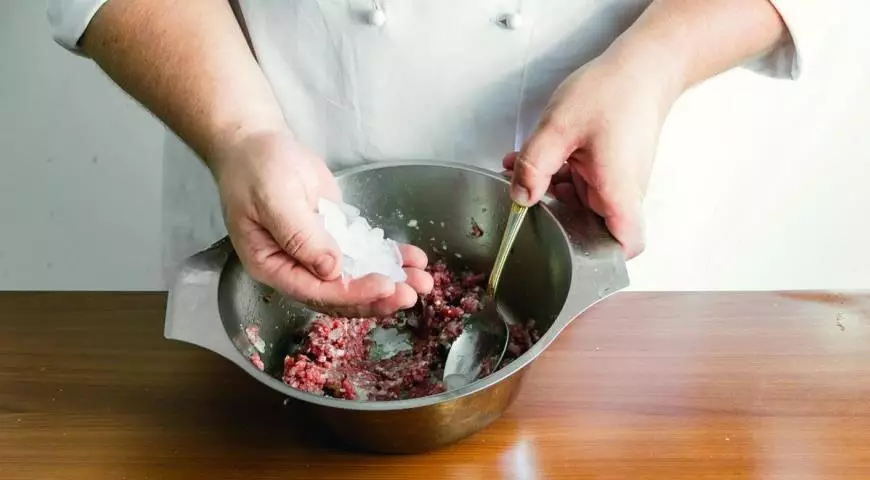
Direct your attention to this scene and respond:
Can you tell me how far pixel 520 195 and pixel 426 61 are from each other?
0.18 meters

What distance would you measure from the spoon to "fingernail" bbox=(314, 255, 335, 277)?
0.53 feet

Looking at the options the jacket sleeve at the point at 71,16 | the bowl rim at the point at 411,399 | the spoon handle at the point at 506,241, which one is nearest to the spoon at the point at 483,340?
the spoon handle at the point at 506,241

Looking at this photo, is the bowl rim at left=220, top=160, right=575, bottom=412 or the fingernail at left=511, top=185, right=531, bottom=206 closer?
the bowl rim at left=220, top=160, right=575, bottom=412

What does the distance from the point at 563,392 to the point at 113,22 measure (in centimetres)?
52

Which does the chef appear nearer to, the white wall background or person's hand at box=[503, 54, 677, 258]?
person's hand at box=[503, 54, 677, 258]

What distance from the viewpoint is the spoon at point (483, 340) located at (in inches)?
29.5

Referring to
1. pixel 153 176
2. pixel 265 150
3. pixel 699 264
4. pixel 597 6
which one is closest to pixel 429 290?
pixel 265 150

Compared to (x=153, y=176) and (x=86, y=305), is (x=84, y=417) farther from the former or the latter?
(x=153, y=176)

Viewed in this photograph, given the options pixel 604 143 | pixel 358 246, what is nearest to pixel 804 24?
pixel 604 143

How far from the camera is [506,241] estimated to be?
0.77 meters

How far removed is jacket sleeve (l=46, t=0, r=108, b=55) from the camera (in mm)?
747

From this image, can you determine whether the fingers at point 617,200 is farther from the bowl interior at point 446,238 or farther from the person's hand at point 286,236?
the person's hand at point 286,236

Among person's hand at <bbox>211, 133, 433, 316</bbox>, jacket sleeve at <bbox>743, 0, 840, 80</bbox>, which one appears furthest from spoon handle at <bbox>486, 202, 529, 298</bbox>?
jacket sleeve at <bbox>743, 0, 840, 80</bbox>

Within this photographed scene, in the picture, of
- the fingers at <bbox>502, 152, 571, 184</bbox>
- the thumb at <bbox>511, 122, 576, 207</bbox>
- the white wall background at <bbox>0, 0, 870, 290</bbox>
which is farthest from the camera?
the white wall background at <bbox>0, 0, 870, 290</bbox>
